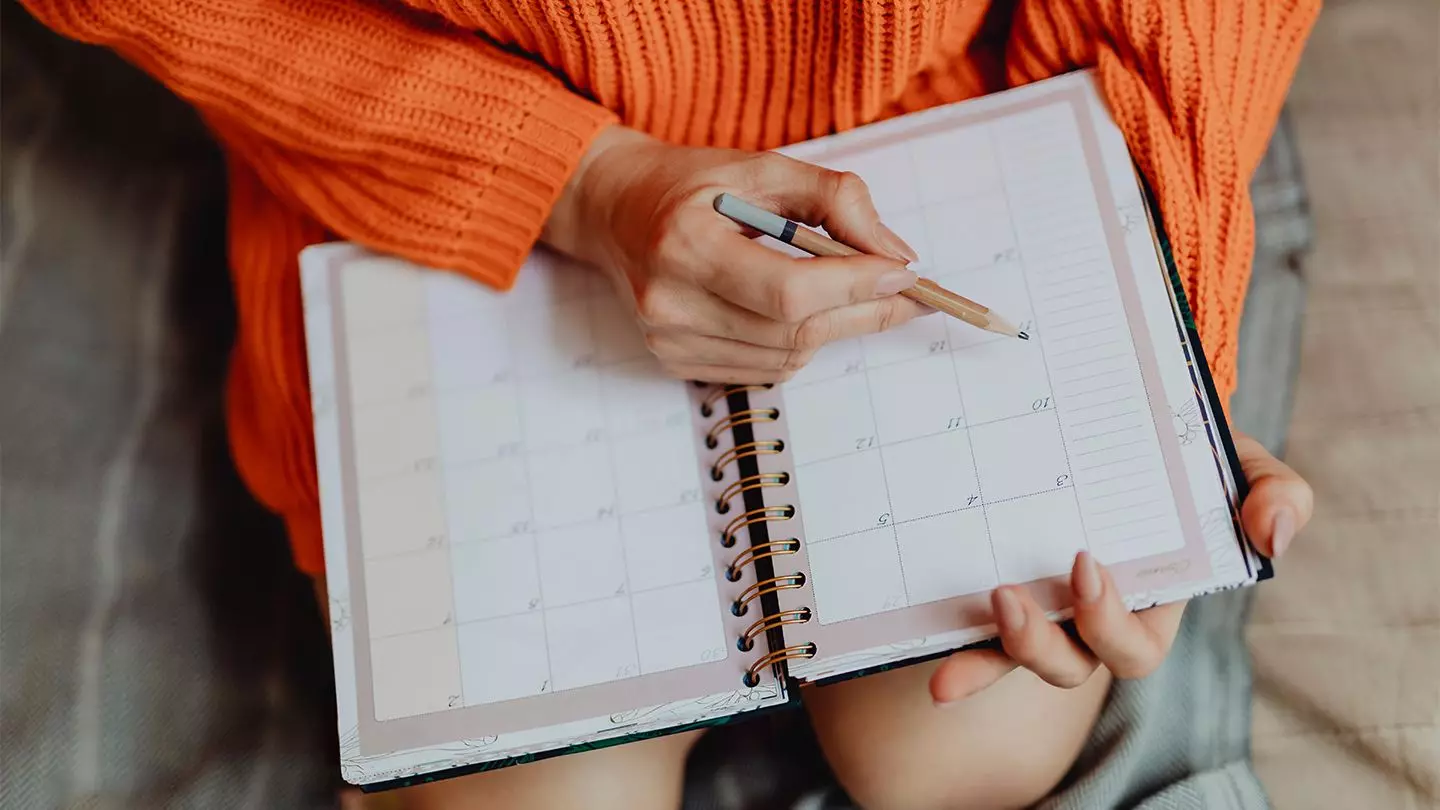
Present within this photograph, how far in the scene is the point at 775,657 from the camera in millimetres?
553

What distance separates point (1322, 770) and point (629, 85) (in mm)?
619

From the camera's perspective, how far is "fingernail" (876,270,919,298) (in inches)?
20.7

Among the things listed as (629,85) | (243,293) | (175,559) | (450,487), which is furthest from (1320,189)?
(175,559)

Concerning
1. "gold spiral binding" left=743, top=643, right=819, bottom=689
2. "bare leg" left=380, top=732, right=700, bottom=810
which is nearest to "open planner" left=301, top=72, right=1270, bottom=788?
"gold spiral binding" left=743, top=643, right=819, bottom=689

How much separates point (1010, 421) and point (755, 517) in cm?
15

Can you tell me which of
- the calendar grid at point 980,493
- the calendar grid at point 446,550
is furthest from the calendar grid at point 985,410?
the calendar grid at point 446,550

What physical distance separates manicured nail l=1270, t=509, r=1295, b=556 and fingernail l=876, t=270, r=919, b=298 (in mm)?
211

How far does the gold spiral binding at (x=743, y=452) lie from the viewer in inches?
23.0

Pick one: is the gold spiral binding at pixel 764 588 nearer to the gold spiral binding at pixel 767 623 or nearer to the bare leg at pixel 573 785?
the gold spiral binding at pixel 767 623

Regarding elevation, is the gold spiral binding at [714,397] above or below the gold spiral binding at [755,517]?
above

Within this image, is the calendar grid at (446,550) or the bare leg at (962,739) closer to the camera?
the calendar grid at (446,550)

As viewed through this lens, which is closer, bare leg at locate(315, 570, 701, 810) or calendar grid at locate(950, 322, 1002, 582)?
calendar grid at locate(950, 322, 1002, 582)

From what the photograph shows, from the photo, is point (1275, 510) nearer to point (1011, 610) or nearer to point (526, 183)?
point (1011, 610)

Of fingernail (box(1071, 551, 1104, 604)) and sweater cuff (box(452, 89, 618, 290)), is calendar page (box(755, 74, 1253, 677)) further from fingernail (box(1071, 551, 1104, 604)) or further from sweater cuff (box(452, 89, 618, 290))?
sweater cuff (box(452, 89, 618, 290))
